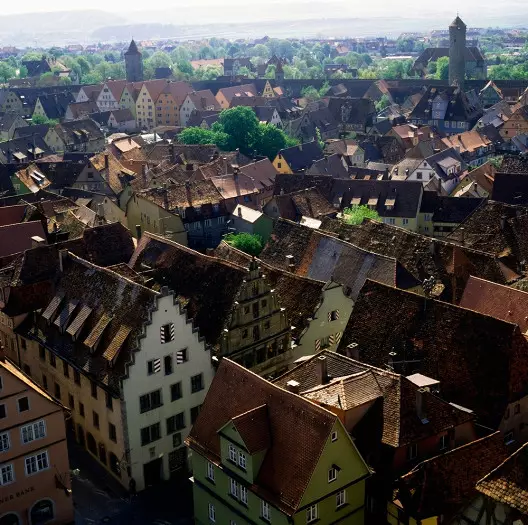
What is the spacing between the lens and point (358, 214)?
112875 millimetres

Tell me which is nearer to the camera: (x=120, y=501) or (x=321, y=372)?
(x=321, y=372)

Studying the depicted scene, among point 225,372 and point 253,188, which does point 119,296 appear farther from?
point 253,188

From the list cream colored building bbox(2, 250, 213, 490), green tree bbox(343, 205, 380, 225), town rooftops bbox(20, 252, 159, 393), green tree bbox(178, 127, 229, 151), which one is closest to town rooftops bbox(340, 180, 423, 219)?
green tree bbox(343, 205, 380, 225)

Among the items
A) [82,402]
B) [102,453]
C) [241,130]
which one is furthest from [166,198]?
[241,130]

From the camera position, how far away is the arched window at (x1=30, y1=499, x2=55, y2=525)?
56.9 metres

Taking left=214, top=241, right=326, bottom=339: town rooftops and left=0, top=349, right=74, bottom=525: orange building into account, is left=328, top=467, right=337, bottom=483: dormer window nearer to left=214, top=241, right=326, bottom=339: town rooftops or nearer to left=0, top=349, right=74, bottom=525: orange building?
left=0, top=349, right=74, bottom=525: orange building

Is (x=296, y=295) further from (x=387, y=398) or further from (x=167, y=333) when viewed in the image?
(x=387, y=398)

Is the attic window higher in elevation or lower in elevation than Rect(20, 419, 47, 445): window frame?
higher

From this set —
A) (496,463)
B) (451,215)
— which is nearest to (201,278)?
(496,463)

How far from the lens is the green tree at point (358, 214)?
10996 centimetres

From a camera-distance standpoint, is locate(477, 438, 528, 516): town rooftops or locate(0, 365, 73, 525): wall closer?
locate(477, 438, 528, 516): town rooftops

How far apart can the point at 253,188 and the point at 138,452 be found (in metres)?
73.5

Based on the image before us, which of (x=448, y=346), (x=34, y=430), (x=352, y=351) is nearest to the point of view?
(x=34, y=430)

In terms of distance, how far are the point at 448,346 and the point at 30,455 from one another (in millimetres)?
29222
